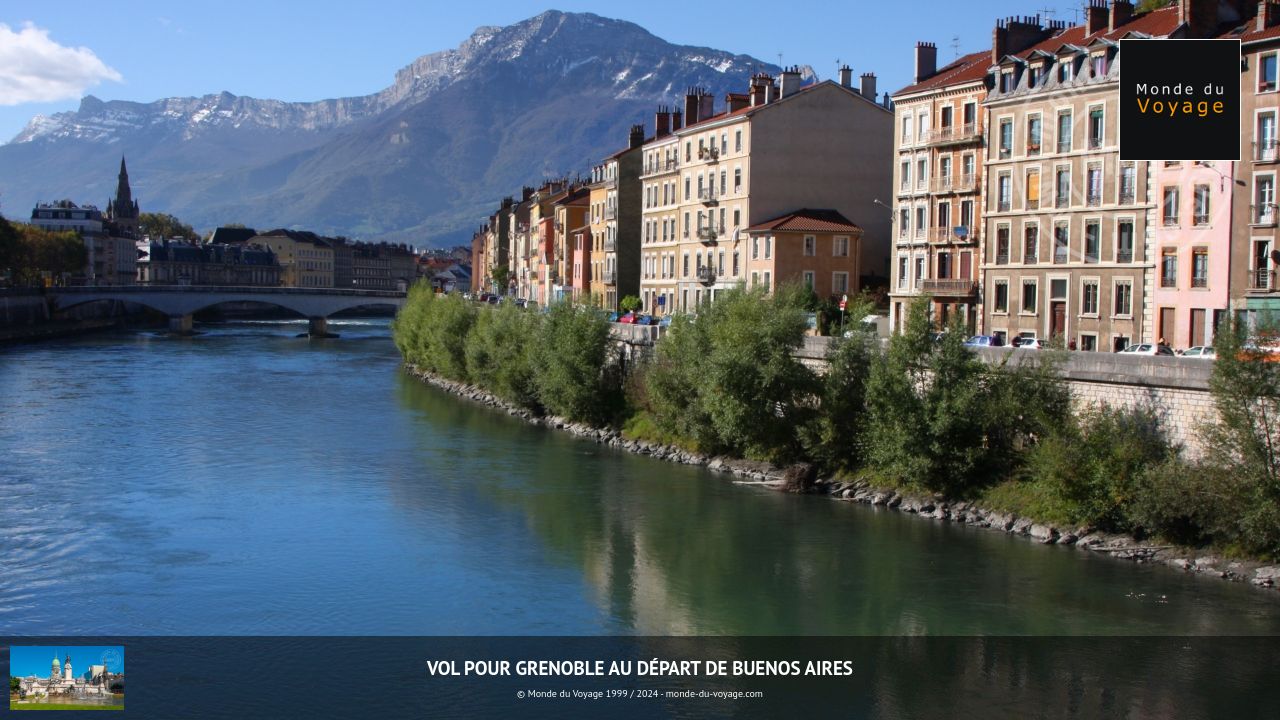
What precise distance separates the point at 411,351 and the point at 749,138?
83.9 ft

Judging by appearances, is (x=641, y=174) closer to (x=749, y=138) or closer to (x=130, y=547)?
(x=749, y=138)

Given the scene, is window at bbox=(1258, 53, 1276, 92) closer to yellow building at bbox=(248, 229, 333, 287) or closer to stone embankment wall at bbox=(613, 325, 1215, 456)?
stone embankment wall at bbox=(613, 325, 1215, 456)

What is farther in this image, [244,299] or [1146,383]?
[244,299]

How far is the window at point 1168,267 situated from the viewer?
38438 mm

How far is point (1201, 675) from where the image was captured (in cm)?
1962

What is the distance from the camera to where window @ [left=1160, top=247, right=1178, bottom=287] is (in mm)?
38438

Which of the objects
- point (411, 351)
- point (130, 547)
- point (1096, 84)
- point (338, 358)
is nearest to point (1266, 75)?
point (1096, 84)

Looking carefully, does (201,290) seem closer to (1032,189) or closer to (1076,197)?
(1032,189)

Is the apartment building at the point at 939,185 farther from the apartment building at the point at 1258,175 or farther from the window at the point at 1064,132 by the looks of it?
the apartment building at the point at 1258,175

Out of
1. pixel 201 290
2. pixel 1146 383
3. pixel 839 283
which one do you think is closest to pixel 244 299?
pixel 201 290

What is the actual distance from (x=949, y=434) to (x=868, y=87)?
33.2 m

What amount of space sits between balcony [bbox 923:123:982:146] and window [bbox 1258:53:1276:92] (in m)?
11.4

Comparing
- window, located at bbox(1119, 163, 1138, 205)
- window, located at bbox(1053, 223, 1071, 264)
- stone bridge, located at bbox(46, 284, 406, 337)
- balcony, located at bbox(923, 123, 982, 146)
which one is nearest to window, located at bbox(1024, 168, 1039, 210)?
window, located at bbox(1053, 223, 1071, 264)

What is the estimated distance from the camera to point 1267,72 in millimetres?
35531
